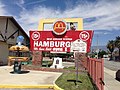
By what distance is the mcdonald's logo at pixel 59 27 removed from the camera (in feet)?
73.4

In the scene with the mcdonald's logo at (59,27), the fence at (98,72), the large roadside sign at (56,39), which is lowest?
the fence at (98,72)

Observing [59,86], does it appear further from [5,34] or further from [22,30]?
[22,30]

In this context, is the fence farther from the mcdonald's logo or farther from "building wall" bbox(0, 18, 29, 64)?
"building wall" bbox(0, 18, 29, 64)

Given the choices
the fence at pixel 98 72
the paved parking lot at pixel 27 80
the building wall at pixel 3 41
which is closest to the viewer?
the fence at pixel 98 72

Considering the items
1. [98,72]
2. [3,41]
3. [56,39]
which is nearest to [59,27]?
[56,39]

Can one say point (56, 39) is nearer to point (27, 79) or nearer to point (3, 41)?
point (27, 79)

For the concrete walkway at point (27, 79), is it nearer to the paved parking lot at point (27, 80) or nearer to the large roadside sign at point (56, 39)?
the paved parking lot at point (27, 80)

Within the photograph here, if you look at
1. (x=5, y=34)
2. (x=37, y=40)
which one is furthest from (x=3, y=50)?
(x=37, y=40)

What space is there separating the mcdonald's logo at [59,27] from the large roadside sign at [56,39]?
1.14 feet

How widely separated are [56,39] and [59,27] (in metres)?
1.25

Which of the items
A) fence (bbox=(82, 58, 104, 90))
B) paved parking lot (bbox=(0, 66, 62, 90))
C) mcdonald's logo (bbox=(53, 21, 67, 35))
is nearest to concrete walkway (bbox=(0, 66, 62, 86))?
paved parking lot (bbox=(0, 66, 62, 90))

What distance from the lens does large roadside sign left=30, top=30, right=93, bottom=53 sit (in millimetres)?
21839

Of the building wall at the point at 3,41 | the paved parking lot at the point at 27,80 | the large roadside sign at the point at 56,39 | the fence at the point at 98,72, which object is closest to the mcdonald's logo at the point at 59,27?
the large roadside sign at the point at 56,39

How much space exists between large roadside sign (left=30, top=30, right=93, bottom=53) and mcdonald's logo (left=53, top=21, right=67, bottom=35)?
35 cm
